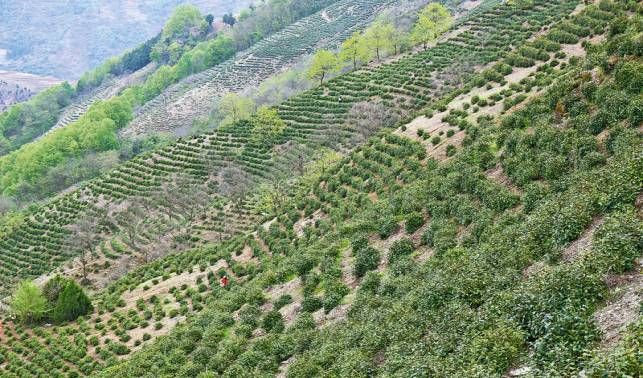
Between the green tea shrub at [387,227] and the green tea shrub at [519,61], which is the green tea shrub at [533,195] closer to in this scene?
the green tea shrub at [387,227]

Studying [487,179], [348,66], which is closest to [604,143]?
[487,179]

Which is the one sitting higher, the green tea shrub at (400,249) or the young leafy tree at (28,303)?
the green tea shrub at (400,249)

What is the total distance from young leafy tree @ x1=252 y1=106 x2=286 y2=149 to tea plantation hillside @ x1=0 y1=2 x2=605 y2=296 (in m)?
1.07

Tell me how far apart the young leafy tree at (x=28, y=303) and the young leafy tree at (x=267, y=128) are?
1526 inches

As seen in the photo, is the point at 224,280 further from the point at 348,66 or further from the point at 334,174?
the point at 348,66

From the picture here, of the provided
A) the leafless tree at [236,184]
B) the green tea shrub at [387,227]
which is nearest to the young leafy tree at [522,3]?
the leafless tree at [236,184]

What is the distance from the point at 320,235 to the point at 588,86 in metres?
19.2

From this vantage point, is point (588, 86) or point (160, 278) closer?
point (588, 86)

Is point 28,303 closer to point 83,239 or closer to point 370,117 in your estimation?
point 83,239

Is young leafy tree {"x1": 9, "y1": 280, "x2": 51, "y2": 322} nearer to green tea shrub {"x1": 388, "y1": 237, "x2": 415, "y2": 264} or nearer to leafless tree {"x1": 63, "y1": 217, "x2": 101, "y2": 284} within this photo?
leafless tree {"x1": 63, "y1": 217, "x2": 101, "y2": 284}

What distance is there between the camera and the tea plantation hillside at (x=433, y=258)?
1032cm

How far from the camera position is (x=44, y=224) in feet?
216

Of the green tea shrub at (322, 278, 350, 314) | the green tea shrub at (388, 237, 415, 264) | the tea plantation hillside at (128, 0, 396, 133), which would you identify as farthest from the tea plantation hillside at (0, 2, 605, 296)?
the tea plantation hillside at (128, 0, 396, 133)

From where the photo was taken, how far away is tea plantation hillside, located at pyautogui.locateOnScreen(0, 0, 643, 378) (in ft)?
33.9
